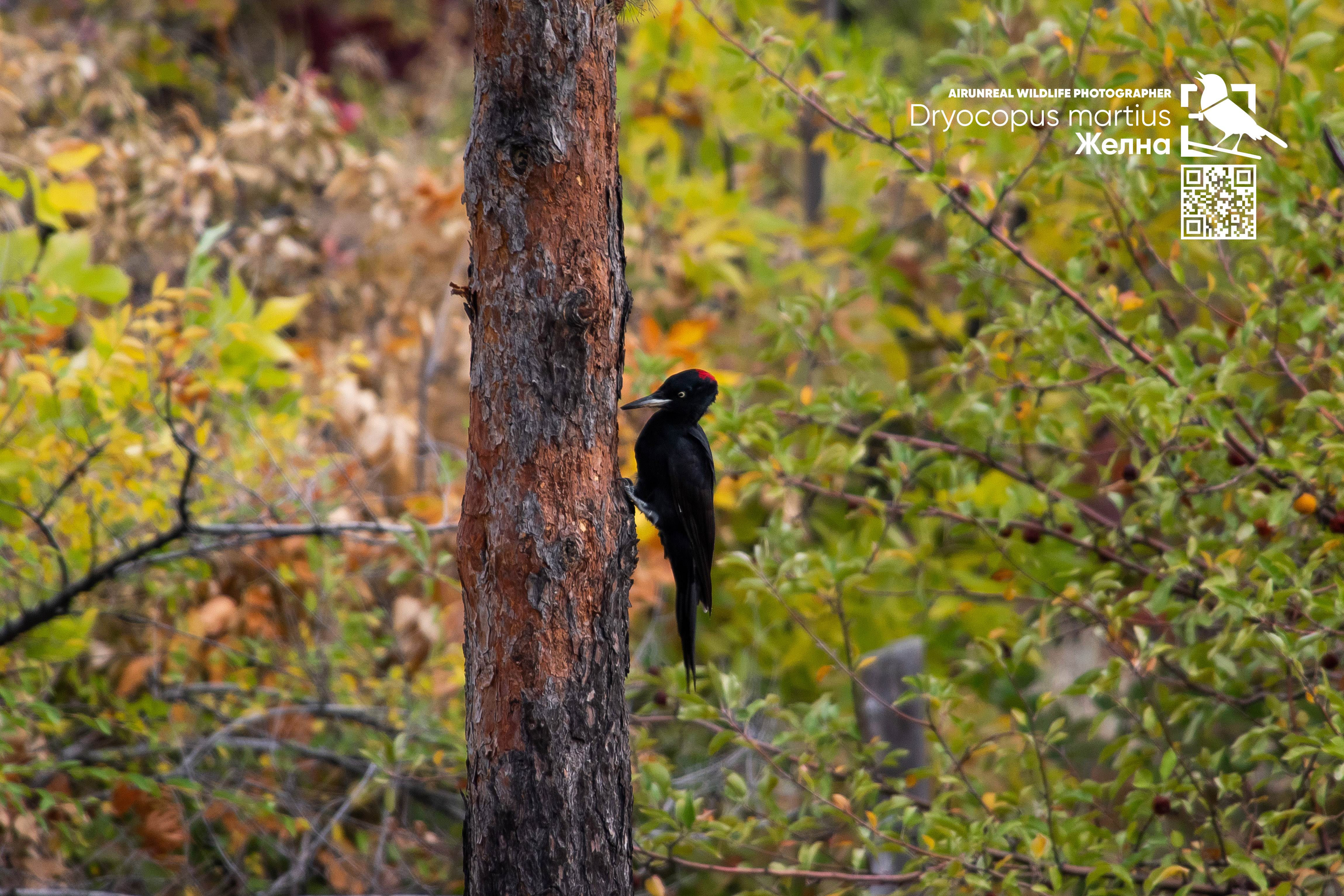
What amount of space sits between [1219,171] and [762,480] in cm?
162

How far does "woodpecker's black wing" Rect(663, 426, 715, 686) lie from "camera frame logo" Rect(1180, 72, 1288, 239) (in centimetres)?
156

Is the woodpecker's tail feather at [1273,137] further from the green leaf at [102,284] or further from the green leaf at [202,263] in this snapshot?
the green leaf at [102,284]

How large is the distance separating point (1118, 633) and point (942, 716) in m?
0.56

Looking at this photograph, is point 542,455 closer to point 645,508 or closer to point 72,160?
point 645,508

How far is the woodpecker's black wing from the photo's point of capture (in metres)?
3.19

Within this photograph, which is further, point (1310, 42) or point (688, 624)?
point (688, 624)

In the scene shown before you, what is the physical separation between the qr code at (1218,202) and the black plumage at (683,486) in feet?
4.94

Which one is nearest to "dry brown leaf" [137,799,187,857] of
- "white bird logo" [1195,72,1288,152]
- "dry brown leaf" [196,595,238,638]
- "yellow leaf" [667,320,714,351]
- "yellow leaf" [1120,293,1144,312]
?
"dry brown leaf" [196,595,238,638]

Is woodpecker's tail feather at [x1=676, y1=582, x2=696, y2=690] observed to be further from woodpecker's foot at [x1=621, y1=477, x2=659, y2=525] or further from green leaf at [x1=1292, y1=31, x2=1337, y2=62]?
green leaf at [x1=1292, y1=31, x2=1337, y2=62]

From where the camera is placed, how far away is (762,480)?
328cm

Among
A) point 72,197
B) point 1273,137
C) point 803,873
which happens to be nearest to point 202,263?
point 72,197

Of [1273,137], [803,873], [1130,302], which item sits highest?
[1273,137]

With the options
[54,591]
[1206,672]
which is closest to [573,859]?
[1206,672]

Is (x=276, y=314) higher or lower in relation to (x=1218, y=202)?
lower
